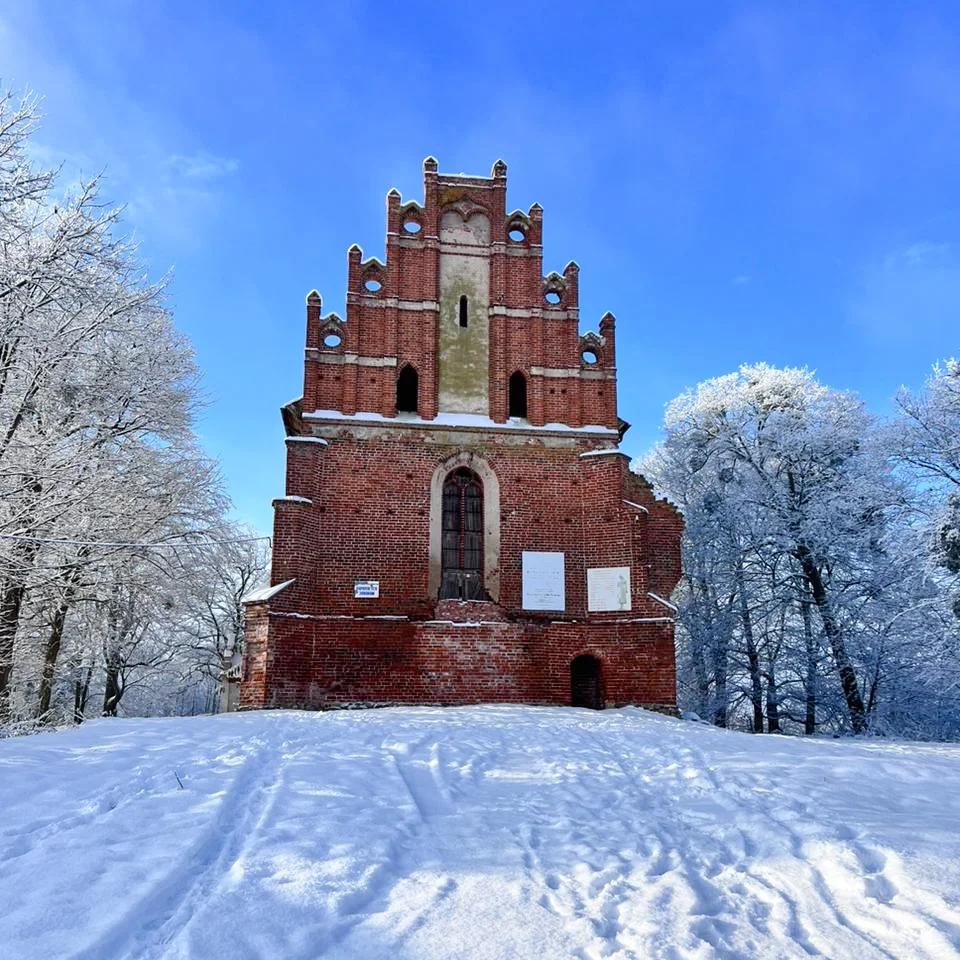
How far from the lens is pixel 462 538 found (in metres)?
17.0

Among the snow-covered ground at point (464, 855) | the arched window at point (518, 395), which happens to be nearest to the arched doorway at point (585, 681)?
the arched window at point (518, 395)

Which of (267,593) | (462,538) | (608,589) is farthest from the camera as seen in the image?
(462,538)

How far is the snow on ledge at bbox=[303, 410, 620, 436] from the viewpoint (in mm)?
17016

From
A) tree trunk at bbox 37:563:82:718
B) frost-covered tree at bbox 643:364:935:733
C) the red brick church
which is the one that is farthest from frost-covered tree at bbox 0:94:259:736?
frost-covered tree at bbox 643:364:935:733

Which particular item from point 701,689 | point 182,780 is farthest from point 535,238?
point 182,780

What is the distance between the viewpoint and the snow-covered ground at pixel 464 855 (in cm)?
343

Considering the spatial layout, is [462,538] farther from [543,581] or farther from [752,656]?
[752,656]

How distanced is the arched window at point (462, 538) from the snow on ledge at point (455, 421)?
40.6 inches

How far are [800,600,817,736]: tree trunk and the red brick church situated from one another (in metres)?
5.88

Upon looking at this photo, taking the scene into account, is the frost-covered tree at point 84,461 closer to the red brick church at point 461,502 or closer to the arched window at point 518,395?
the red brick church at point 461,502

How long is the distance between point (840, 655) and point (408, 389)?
12525 mm

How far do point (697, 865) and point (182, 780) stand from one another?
378cm

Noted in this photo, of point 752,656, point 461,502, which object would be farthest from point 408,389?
point 752,656

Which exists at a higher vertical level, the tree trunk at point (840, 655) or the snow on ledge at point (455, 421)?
the snow on ledge at point (455, 421)
